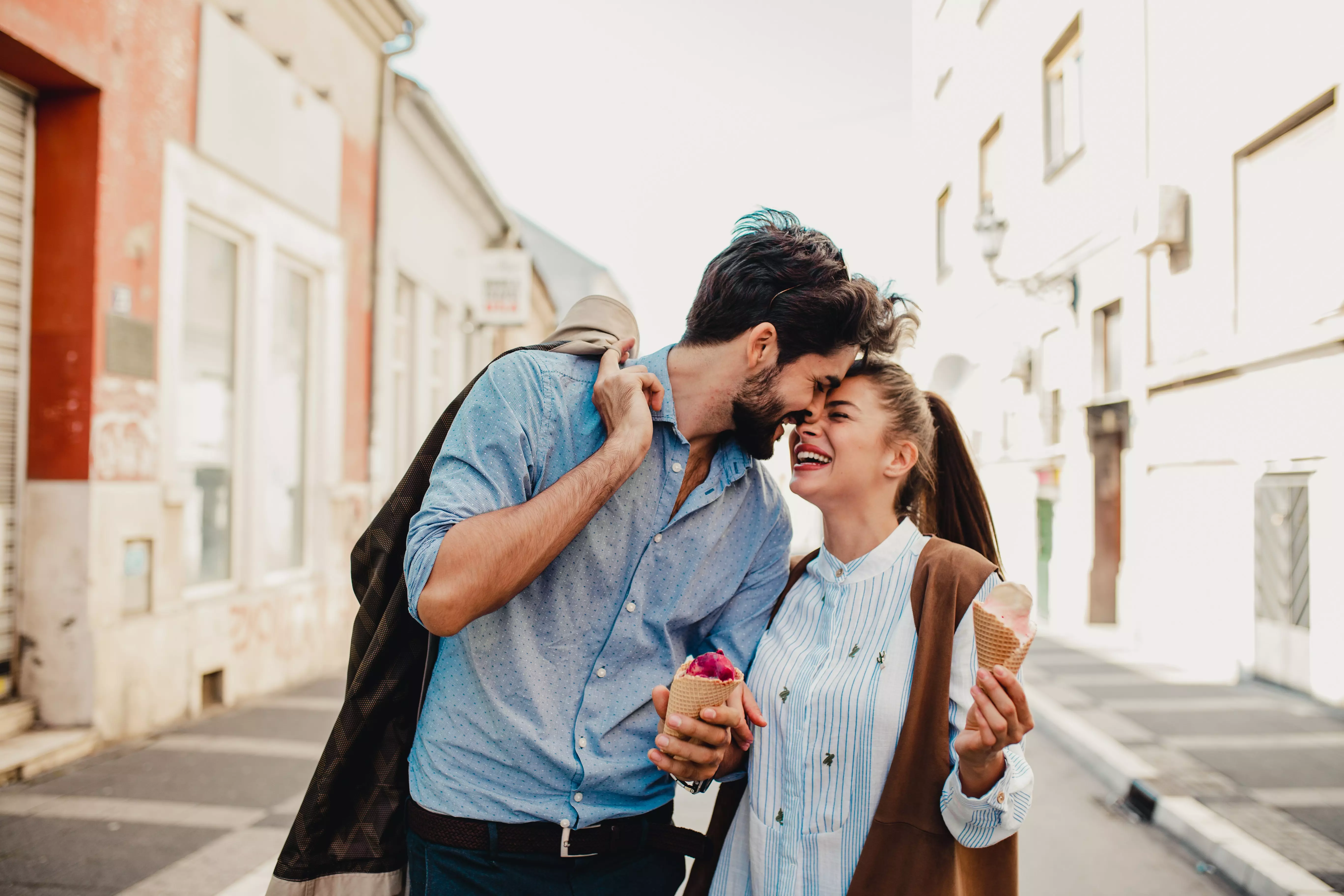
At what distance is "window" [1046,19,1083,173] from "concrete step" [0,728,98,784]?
12.0 metres

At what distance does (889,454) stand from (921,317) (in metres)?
0.49

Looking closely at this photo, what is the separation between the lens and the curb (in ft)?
14.0

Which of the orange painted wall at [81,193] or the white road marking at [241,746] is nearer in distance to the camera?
the orange painted wall at [81,193]

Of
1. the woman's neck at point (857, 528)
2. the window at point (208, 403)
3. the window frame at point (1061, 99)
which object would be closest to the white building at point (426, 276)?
the window at point (208, 403)

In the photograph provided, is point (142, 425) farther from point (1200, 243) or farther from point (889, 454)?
point (1200, 243)

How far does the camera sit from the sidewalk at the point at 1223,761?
15.1 ft

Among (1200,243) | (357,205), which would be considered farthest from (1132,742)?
(357,205)

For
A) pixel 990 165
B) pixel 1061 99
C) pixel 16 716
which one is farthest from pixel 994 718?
pixel 990 165

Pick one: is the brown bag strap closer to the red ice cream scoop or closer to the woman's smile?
the woman's smile

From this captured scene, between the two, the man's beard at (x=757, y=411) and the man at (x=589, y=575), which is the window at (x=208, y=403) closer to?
the man at (x=589, y=575)

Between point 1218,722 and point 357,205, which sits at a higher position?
point 357,205

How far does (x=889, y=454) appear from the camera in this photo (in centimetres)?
242

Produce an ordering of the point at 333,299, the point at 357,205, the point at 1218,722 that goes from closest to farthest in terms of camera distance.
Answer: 1. the point at 1218,722
2. the point at 333,299
3. the point at 357,205

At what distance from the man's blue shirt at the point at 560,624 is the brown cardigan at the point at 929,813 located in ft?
1.58
